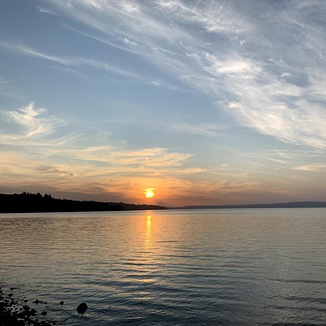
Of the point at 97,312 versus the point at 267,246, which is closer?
the point at 97,312


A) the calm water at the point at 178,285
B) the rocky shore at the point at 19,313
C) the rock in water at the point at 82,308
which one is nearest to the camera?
the rocky shore at the point at 19,313

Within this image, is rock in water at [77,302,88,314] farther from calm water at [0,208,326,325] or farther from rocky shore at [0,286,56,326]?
rocky shore at [0,286,56,326]

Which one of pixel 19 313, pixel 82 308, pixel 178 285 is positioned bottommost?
pixel 19 313

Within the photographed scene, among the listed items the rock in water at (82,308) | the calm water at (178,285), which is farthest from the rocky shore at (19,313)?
the rock in water at (82,308)

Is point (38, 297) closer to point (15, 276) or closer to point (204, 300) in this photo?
point (15, 276)

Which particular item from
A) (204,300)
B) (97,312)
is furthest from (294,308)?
(97,312)

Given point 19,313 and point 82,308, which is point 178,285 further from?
point 19,313

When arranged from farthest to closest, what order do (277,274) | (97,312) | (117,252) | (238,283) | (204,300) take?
1. (117,252)
2. (277,274)
3. (238,283)
4. (204,300)
5. (97,312)

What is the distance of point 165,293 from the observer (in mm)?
32781

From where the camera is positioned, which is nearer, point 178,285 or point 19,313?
point 19,313

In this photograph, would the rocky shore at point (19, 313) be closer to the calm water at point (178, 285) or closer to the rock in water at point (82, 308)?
the calm water at point (178, 285)

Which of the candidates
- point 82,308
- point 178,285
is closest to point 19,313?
point 82,308

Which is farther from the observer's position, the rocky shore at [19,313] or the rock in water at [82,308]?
the rock in water at [82,308]

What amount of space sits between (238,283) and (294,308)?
880 centimetres
